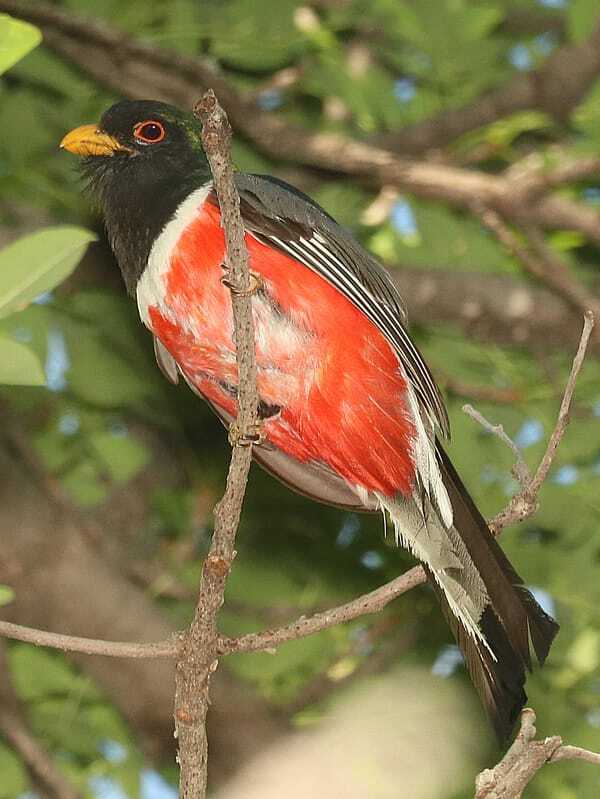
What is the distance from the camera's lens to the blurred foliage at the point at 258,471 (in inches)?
208

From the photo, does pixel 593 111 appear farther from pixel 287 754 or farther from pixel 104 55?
pixel 287 754

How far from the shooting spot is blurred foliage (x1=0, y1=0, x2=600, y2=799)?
5.29 metres

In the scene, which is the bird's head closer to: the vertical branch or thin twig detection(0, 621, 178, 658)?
the vertical branch

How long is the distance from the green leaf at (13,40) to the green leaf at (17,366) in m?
0.59

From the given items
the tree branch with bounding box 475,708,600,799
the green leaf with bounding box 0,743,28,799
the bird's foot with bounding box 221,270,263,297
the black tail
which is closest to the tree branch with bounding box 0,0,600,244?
the black tail

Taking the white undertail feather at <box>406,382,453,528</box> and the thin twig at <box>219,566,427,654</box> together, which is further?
the white undertail feather at <box>406,382,453,528</box>

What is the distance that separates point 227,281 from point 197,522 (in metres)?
3.16

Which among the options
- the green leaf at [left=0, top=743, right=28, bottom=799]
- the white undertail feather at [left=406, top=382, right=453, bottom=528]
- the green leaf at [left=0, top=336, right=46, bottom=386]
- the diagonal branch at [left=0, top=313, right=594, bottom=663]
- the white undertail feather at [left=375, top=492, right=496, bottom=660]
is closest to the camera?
the green leaf at [left=0, top=336, right=46, bottom=386]

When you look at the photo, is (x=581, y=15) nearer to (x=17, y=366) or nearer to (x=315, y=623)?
(x=315, y=623)

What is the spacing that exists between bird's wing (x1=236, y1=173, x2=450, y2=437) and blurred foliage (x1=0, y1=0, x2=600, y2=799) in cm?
125

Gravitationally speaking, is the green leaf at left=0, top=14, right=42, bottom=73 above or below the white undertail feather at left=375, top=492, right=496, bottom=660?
above

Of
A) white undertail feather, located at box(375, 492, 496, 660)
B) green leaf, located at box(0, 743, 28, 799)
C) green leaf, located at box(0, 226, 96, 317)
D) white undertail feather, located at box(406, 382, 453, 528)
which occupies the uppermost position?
green leaf, located at box(0, 226, 96, 317)

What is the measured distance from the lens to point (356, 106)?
5766 mm

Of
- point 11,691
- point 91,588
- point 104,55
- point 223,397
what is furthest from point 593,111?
point 11,691
